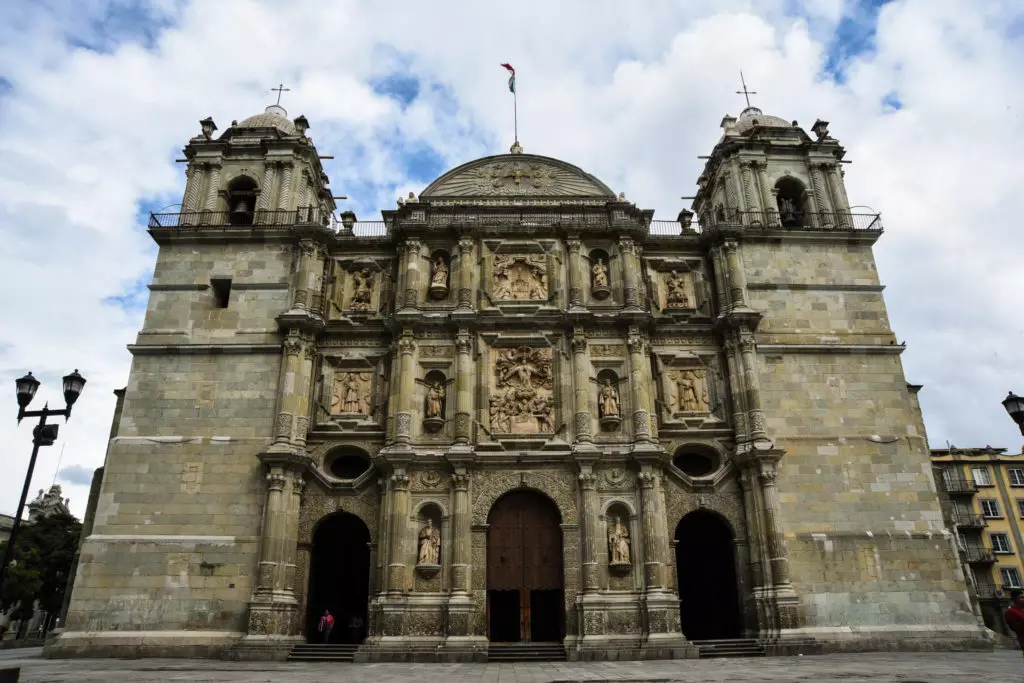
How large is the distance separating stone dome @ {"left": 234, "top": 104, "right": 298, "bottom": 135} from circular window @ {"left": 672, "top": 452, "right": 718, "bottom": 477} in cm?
1915

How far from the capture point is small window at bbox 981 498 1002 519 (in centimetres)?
4506

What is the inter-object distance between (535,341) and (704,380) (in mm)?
5889

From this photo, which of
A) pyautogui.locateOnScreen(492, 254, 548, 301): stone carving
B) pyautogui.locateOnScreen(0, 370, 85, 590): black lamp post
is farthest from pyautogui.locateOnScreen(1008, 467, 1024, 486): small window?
pyautogui.locateOnScreen(0, 370, 85, 590): black lamp post

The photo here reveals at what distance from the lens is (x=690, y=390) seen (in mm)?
23766

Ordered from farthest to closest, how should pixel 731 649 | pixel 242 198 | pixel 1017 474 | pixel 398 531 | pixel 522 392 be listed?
pixel 1017 474, pixel 242 198, pixel 522 392, pixel 398 531, pixel 731 649

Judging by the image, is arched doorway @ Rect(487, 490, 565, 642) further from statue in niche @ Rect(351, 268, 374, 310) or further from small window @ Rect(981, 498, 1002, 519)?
small window @ Rect(981, 498, 1002, 519)

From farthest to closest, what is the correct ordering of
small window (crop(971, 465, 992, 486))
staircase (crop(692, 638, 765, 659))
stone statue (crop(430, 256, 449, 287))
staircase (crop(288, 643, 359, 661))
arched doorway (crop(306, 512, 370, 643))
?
Answer: small window (crop(971, 465, 992, 486)), stone statue (crop(430, 256, 449, 287)), arched doorway (crop(306, 512, 370, 643)), staircase (crop(692, 638, 765, 659)), staircase (crop(288, 643, 359, 661))

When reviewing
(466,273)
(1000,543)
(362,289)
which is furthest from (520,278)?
(1000,543)

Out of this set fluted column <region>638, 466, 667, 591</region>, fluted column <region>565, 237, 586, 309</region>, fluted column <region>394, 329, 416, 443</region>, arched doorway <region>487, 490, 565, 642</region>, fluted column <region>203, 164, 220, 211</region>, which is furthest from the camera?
fluted column <region>203, 164, 220, 211</region>

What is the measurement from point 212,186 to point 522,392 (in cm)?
1436

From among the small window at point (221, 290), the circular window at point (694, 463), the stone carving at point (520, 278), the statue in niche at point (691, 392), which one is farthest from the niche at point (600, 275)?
the small window at point (221, 290)

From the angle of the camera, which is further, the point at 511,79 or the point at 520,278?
the point at 511,79

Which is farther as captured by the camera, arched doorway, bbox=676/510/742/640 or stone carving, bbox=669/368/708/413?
stone carving, bbox=669/368/708/413

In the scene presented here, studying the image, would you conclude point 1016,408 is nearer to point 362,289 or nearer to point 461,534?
point 461,534
